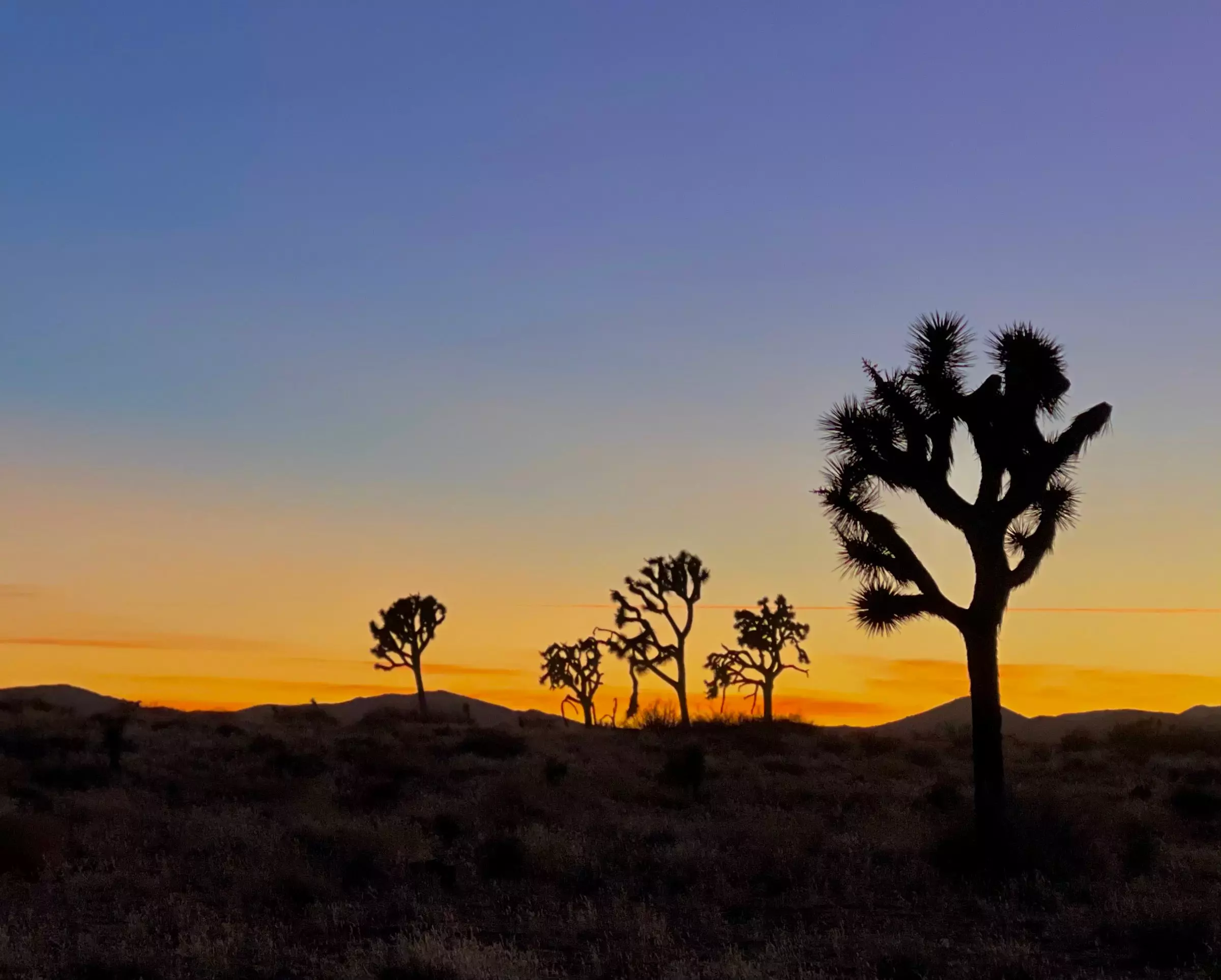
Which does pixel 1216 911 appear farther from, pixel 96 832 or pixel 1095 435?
pixel 96 832

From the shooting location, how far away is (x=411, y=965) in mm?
9531

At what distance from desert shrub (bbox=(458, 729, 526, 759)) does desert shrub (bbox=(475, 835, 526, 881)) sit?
14472mm

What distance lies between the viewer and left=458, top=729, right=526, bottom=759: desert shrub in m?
30.2

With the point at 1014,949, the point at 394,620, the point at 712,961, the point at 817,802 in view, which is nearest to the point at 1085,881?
the point at 1014,949

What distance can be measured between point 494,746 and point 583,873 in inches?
672

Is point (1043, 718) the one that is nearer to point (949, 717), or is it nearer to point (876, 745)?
point (949, 717)

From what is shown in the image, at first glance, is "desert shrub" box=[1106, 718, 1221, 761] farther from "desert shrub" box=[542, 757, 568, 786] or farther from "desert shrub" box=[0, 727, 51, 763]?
"desert shrub" box=[0, 727, 51, 763]

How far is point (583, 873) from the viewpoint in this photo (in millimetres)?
14266

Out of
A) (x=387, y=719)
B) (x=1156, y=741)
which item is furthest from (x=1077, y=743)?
(x=387, y=719)

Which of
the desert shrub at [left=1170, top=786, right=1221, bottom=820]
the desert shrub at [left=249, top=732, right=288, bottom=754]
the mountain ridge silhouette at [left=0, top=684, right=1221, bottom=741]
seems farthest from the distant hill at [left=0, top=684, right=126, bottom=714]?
the desert shrub at [left=1170, top=786, right=1221, bottom=820]

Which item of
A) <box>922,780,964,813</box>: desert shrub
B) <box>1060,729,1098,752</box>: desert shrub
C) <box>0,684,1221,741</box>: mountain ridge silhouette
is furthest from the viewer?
<box>0,684,1221,741</box>: mountain ridge silhouette

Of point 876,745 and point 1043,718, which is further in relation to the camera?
point 1043,718

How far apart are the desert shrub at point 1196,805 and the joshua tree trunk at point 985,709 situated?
6438 mm

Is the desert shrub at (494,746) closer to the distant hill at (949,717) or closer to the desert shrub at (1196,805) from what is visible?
the desert shrub at (1196,805)
